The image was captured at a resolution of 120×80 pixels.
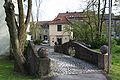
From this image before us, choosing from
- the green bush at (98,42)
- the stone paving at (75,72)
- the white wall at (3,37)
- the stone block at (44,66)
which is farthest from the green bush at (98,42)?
the stone block at (44,66)

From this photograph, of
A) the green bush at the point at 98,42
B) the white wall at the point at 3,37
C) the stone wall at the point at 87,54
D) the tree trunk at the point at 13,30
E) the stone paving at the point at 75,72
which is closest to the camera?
the stone paving at the point at 75,72

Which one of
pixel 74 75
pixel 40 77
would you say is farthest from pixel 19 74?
pixel 74 75

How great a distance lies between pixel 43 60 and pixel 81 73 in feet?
7.18

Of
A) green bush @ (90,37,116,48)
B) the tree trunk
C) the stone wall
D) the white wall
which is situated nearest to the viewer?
the tree trunk

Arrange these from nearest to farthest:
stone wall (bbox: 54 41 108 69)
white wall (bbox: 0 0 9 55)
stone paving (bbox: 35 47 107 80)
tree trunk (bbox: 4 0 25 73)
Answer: stone paving (bbox: 35 47 107 80), tree trunk (bbox: 4 0 25 73), stone wall (bbox: 54 41 108 69), white wall (bbox: 0 0 9 55)

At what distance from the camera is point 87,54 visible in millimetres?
16922

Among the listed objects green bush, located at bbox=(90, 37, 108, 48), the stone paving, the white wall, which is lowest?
the stone paving

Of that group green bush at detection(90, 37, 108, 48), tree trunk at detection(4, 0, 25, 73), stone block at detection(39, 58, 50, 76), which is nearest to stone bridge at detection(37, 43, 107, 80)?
stone block at detection(39, 58, 50, 76)

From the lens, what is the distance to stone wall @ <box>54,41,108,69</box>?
14.1m

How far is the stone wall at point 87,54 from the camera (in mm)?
14055

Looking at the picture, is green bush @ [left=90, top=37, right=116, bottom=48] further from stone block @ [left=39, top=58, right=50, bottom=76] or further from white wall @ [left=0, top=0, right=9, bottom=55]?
stone block @ [left=39, top=58, right=50, bottom=76]

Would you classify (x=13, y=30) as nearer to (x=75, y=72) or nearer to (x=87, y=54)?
(x=75, y=72)

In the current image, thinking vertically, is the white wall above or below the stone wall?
above

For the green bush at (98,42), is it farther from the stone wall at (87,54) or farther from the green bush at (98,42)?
the stone wall at (87,54)
